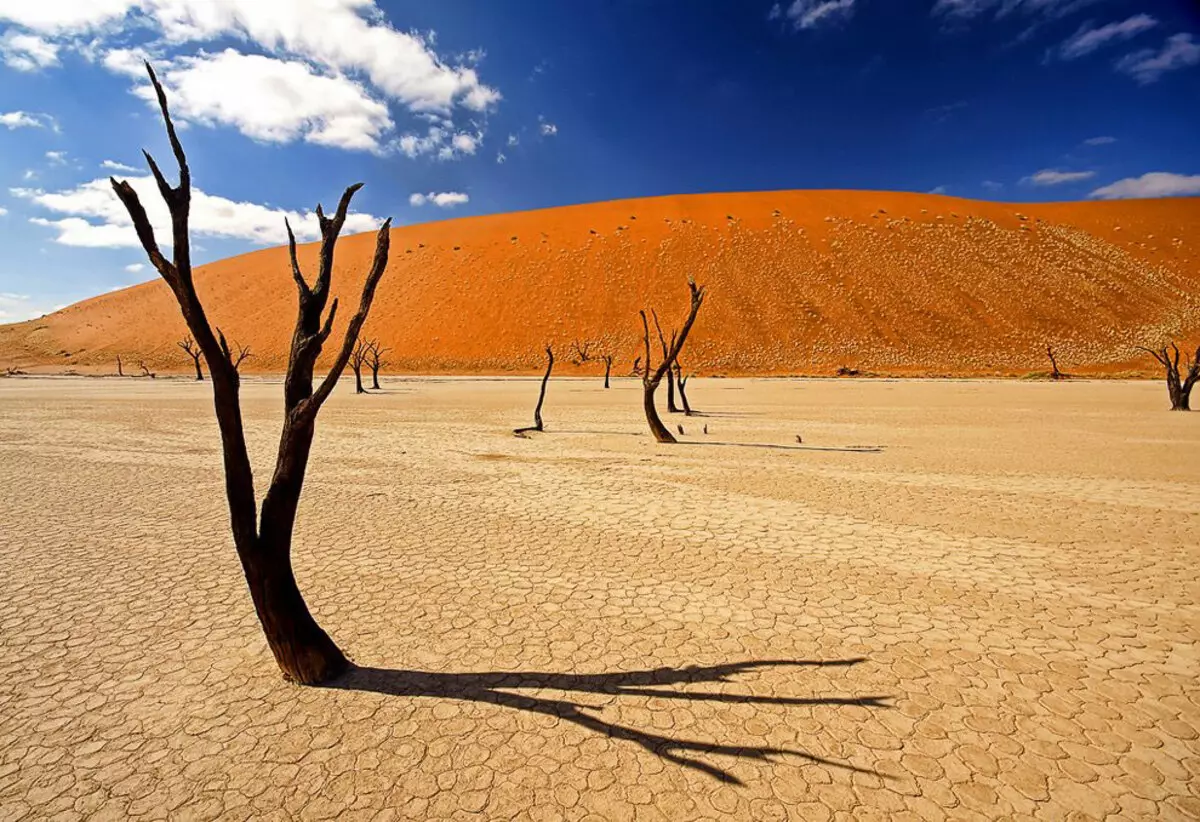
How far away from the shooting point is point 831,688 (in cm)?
410

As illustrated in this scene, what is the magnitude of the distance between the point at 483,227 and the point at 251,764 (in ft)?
281

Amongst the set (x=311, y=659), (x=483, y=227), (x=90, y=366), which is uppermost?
(x=483, y=227)

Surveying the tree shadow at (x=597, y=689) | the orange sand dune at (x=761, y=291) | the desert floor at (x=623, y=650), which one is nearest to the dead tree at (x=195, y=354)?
the orange sand dune at (x=761, y=291)

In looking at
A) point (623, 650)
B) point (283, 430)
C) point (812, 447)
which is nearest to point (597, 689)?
point (623, 650)

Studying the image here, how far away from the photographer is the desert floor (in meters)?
3.22

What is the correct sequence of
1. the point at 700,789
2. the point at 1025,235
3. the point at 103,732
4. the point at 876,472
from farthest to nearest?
1. the point at 1025,235
2. the point at 876,472
3. the point at 103,732
4. the point at 700,789

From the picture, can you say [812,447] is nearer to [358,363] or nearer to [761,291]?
[358,363]

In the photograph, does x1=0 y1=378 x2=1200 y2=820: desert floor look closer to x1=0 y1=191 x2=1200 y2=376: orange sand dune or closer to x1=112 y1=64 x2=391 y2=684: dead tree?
x1=112 y1=64 x2=391 y2=684: dead tree

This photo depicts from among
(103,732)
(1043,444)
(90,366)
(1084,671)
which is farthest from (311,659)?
(90,366)

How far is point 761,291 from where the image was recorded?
2325 inches

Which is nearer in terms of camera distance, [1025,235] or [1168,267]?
[1168,267]

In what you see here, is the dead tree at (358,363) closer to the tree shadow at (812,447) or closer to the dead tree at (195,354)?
the dead tree at (195,354)

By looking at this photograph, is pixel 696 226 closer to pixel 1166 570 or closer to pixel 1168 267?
pixel 1168 267

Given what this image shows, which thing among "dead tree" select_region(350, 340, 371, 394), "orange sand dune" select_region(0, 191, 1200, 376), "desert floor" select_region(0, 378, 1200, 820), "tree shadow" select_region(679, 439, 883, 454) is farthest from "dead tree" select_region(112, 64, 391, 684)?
"orange sand dune" select_region(0, 191, 1200, 376)
